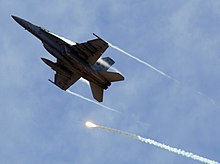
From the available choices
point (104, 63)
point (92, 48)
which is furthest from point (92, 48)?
point (104, 63)

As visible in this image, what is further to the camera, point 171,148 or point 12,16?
point 12,16

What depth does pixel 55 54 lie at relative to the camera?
66625mm

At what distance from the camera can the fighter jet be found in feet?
215

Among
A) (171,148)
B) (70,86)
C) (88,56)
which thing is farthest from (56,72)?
(171,148)

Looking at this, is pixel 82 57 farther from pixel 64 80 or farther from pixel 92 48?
pixel 64 80

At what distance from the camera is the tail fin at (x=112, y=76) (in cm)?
6569

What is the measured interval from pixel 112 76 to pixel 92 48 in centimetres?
519

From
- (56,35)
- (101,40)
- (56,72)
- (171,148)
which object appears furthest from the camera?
(56,72)

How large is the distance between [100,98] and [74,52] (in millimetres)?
8742

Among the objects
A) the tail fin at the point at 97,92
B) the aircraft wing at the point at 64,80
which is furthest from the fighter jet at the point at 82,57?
the aircraft wing at the point at 64,80

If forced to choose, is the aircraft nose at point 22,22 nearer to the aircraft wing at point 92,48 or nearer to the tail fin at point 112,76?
the aircraft wing at point 92,48

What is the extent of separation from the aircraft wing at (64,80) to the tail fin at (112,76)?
5.76m

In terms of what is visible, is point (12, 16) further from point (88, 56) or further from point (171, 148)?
point (171, 148)

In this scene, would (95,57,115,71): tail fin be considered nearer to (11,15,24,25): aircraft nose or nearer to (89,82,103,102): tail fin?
(89,82,103,102): tail fin
